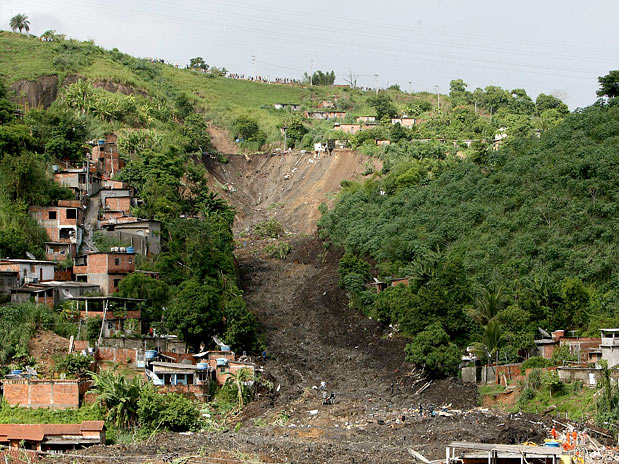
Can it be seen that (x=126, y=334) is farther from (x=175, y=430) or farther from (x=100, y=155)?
(x=100, y=155)

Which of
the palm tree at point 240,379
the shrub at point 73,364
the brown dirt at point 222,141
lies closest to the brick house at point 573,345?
the palm tree at point 240,379

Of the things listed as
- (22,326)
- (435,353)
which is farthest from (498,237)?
(22,326)

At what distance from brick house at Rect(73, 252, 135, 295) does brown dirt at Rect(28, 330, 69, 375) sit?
622 cm

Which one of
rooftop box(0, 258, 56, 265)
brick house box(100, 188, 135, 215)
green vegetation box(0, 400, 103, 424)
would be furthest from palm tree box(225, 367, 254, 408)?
brick house box(100, 188, 135, 215)

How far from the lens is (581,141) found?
6425 cm

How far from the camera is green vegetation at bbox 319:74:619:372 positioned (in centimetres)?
4853

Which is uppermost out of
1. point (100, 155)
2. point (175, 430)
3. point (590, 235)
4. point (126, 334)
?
point (100, 155)

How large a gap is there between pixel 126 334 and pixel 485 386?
16.3 metres

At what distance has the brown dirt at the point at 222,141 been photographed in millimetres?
97750

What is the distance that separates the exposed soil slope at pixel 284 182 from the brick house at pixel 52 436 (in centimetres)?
4217

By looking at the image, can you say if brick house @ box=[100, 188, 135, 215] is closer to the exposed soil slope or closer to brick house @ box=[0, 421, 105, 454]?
the exposed soil slope

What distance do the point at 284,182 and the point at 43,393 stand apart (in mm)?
51210

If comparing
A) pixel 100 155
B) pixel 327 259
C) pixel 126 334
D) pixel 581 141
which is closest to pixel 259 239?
pixel 327 259

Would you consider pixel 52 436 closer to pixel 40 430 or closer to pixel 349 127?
pixel 40 430
